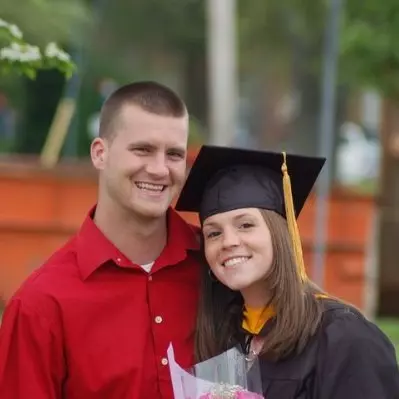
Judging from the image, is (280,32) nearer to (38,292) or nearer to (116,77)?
(116,77)

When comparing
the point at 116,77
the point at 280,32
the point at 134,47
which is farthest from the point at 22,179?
the point at 134,47

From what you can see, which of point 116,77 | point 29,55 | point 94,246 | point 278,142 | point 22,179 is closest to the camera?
point 94,246

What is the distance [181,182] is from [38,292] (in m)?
0.60

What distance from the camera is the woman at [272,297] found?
11.6ft

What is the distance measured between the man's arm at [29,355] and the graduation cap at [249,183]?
0.63m

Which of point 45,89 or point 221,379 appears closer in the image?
point 221,379

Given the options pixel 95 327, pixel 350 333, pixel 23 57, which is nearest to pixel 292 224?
pixel 350 333

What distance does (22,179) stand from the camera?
12266mm

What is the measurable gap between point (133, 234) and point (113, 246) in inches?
3.0

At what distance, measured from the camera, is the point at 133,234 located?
13.0 ft

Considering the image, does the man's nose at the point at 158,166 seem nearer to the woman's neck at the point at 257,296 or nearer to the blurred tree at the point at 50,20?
the woman's neck at the point at 257,296

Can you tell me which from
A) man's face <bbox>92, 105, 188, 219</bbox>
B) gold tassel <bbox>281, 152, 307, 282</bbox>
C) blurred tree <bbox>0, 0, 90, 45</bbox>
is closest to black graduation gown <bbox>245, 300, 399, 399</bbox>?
gold tassel <bbox>281, 152, 307, 282</bbox>

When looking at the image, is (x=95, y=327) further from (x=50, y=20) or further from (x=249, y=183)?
(x=50, y=20)

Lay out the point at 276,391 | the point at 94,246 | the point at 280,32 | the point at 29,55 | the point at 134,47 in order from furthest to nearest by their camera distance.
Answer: the point at 134,47 → the point at 280,32 → the point at 29,55 → the point at 94,246 → the point at 276,391
